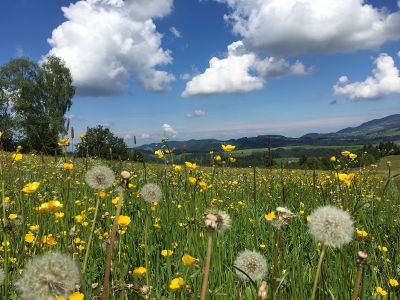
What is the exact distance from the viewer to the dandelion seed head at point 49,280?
1222 mm

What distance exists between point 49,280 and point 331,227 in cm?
114

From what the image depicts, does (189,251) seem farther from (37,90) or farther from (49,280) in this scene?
(37,90)

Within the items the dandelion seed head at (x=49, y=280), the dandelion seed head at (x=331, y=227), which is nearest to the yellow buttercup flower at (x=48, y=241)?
the dandelion seed head at (x=49, y=280)

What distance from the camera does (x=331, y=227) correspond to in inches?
65.3

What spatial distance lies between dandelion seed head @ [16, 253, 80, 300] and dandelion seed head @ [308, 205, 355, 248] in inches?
38.4

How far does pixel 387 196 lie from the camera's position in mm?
6492

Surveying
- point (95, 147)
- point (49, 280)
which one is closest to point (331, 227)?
point (49, 280)

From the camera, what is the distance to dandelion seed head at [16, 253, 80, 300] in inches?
48.1

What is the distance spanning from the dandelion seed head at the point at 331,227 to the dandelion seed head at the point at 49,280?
3.20 ft

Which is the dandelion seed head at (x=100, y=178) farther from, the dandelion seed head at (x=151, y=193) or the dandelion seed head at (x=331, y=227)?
the dandelion seed head at (x=331, y=227)

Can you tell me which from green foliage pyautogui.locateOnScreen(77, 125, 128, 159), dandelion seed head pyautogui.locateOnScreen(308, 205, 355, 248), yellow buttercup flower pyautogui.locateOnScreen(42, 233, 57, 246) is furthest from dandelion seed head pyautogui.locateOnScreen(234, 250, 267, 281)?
green foliage pyautogui.locateOnScreen(77, 125, 128, 159)

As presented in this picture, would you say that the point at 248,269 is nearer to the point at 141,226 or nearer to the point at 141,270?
the point at 141,270

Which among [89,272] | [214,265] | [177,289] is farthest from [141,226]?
[177,289]

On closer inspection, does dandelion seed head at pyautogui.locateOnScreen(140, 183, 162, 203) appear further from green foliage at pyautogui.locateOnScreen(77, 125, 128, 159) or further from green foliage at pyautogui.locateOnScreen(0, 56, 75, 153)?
green foliage at pyautogui.locateOnScreen(0, 56, 75, 153)
